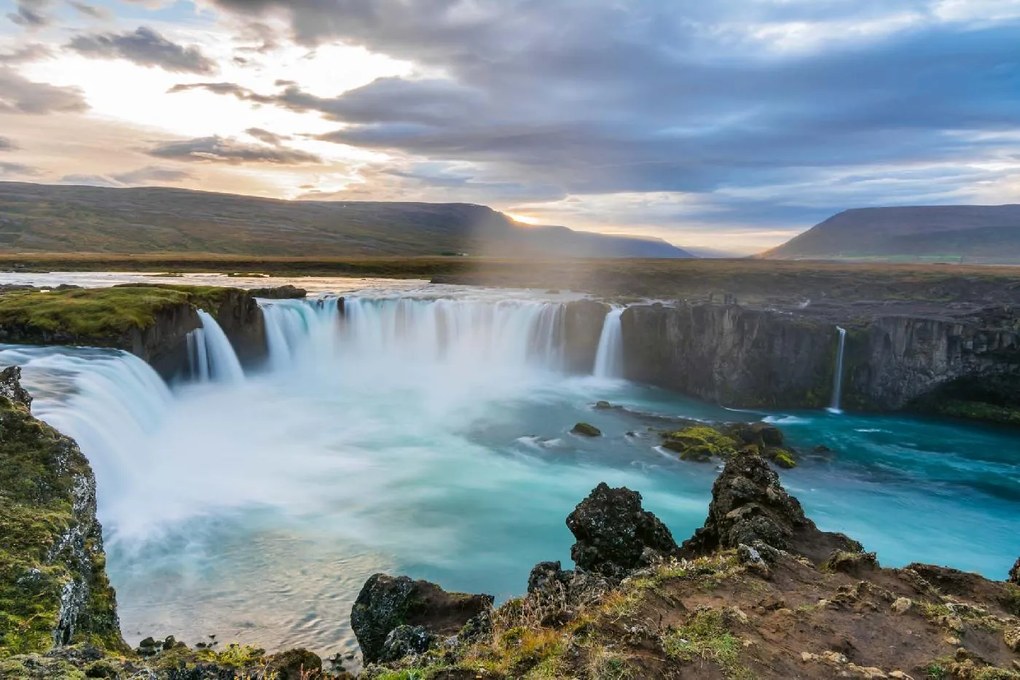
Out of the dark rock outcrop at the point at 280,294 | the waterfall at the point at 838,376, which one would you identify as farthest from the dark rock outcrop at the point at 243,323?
the waterfall at the point at 838,376

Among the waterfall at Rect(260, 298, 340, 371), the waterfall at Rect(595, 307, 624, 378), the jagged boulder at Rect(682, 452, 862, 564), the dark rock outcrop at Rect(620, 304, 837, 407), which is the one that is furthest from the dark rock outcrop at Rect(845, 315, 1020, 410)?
the waterfall at Rect(260, 298, 340, 371)

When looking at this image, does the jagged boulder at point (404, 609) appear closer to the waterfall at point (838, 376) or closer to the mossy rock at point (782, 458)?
→ the mossy rock at point (782, 458)

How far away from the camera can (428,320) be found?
2002 inches

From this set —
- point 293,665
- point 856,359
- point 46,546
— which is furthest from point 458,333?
point 293,665

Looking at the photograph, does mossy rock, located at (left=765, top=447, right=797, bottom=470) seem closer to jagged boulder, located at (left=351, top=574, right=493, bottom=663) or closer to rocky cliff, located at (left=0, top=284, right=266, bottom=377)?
jagged boulder, located at (left=351, top=574, right=493, bottom=663)

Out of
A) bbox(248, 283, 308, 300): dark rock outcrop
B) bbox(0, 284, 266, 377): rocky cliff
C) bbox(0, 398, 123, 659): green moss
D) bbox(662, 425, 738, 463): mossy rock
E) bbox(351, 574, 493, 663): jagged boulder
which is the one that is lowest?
bbox(662, 425, 738, 463): mossy rock

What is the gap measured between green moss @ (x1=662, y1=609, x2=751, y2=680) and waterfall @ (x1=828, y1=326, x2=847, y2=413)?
39283 mm

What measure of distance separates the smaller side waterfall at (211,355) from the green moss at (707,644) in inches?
1355

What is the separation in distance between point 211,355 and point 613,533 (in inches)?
1233

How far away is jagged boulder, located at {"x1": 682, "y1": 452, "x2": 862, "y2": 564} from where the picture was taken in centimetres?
1290

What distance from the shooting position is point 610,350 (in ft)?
156

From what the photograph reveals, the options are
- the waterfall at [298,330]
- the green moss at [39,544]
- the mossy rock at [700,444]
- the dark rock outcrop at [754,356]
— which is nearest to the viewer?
the green moss at [39,544]

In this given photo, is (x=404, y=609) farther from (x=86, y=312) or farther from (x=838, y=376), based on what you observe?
(x=838, y=376)

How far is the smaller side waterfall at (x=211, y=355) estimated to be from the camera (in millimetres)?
36219
